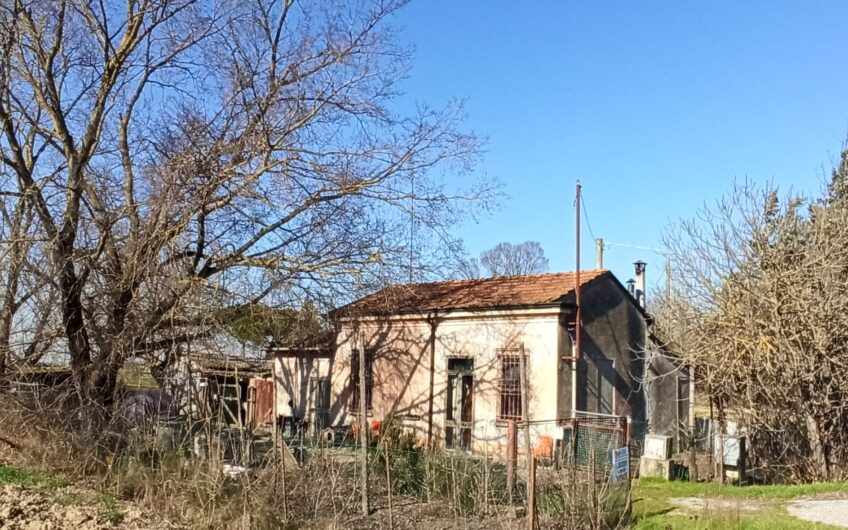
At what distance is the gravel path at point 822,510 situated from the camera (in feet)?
31.9

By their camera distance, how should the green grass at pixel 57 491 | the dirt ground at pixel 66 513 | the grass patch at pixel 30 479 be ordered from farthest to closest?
1. the grass patch at pixel 30 479
2. the green grass at pixel 57 491
3. the dirt ground at pixel 66 513

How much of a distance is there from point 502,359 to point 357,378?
5.19 m

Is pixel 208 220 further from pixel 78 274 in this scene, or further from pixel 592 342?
pixel 592 342

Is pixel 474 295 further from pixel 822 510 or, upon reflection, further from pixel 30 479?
pixel 30 479

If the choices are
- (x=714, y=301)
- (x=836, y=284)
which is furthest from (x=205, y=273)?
(x=836, y=284)

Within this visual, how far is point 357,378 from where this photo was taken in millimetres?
20922

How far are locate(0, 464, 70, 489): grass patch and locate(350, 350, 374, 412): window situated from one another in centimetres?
1130

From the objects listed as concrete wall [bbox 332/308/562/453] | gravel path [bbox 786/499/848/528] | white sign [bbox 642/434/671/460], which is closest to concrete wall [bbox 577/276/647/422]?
concrete wall [bbox 332/308/562/453]

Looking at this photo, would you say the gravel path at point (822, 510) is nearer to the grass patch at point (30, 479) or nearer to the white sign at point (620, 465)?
the white sign at point (620, 465)

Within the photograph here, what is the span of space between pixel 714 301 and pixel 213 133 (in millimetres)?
10531

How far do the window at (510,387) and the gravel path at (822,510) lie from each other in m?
6.89

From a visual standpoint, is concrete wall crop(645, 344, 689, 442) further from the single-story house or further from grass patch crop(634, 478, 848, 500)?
grass patch crop(634, 478, 848, 500)

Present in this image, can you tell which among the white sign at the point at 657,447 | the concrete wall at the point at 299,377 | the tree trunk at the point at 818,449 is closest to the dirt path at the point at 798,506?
the white sign at the point at 657,447

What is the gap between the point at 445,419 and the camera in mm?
18422
